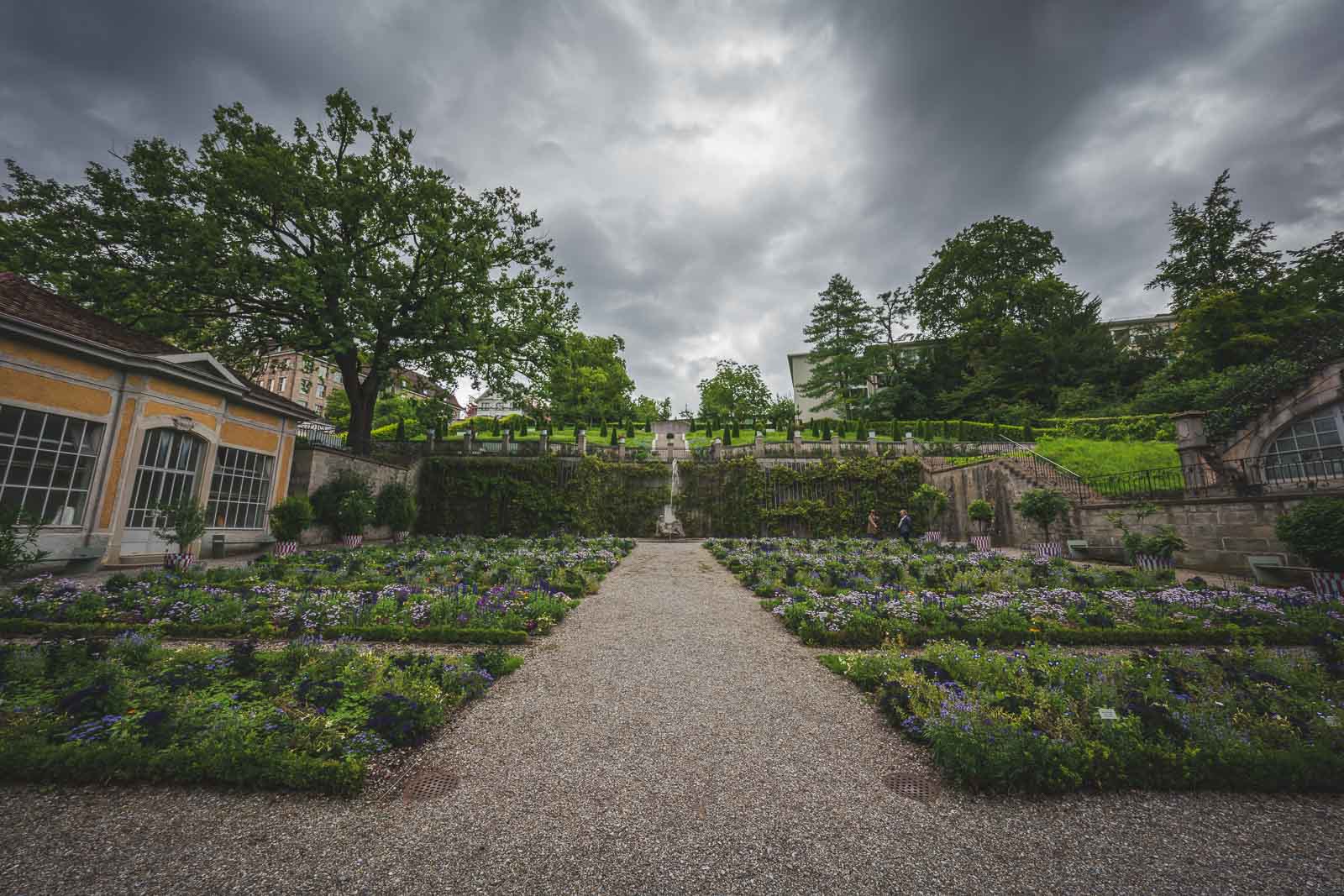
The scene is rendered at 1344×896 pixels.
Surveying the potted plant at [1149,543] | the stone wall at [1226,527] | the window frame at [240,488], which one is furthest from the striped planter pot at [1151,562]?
the window frame at [240,488]

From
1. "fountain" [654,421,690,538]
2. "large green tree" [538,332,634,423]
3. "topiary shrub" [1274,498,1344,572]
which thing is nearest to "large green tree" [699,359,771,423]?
"large green tree" [538,332,634,423]

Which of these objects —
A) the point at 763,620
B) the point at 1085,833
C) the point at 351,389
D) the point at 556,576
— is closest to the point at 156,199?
the point at 351,389

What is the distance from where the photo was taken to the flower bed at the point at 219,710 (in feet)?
9.41

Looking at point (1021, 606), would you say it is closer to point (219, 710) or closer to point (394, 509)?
point (219, 710)

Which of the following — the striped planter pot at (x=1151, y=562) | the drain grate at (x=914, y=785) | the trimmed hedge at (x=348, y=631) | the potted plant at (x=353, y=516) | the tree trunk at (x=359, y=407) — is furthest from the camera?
the tree trunk at (x=359, y=407)

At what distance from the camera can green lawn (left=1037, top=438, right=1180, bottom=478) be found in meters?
20.3

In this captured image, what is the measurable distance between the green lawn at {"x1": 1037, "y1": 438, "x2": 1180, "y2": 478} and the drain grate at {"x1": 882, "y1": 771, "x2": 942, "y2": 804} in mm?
21232

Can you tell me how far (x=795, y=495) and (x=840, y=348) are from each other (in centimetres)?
2437

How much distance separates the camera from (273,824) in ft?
8.33

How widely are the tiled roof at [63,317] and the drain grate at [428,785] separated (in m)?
13.6

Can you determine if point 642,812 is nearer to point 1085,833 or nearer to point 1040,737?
point 1085,833

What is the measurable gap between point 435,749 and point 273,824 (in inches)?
38.4

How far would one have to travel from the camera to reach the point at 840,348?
4259 centimetres

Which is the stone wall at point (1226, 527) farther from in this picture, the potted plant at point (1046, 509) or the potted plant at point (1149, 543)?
the potted plant at point (1046, 509)
